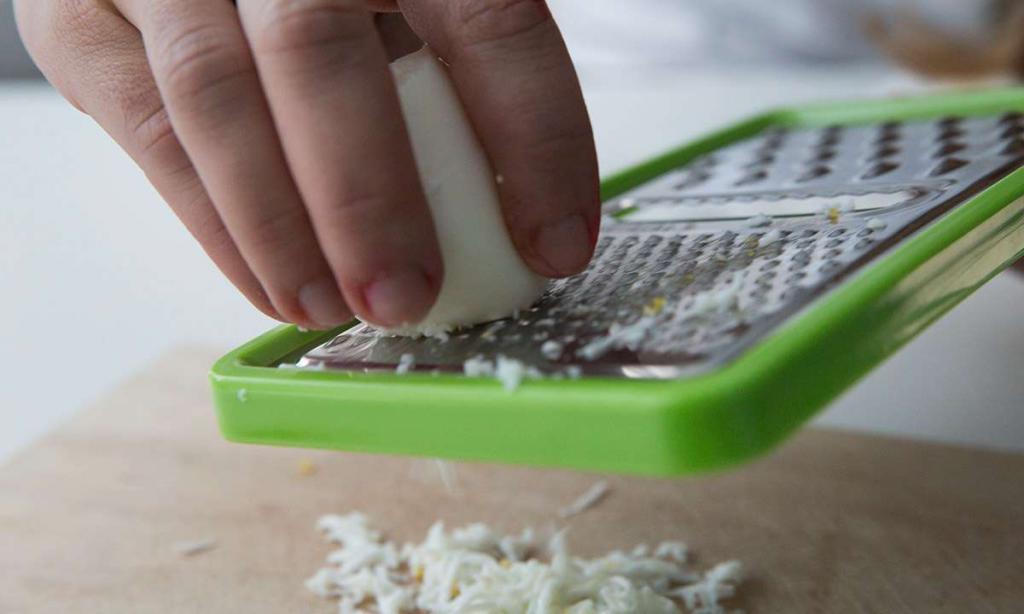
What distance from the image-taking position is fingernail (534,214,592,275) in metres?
0.60

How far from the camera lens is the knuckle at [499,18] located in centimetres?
58

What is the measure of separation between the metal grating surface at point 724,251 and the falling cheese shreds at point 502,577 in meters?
0.21

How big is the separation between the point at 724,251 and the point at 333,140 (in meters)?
0.27

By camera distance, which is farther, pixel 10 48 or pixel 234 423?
pixel 10 48

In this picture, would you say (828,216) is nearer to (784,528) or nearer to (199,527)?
(784,528)

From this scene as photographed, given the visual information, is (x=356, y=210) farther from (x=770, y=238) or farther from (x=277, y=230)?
(x=770, y=238)

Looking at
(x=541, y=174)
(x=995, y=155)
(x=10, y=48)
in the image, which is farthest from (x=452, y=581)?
(x=10, y=48)

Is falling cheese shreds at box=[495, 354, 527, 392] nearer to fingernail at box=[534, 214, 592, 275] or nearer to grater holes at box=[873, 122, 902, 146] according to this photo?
fingernail at box=[534, 214, 592, 275]

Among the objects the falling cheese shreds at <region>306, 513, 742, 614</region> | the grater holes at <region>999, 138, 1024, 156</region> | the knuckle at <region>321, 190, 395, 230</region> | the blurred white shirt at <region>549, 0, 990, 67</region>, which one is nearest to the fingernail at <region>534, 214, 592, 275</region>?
the knuckle at <region>321, 190, 395, 230</region>

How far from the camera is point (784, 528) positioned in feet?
2.88

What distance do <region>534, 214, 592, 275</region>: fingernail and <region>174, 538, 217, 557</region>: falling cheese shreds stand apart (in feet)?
1.51

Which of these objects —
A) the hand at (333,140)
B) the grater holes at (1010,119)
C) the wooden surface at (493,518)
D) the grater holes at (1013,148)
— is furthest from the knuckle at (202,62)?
the grater holes at (1010,119)

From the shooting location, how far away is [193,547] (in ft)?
3.03

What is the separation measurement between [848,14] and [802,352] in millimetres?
1719
